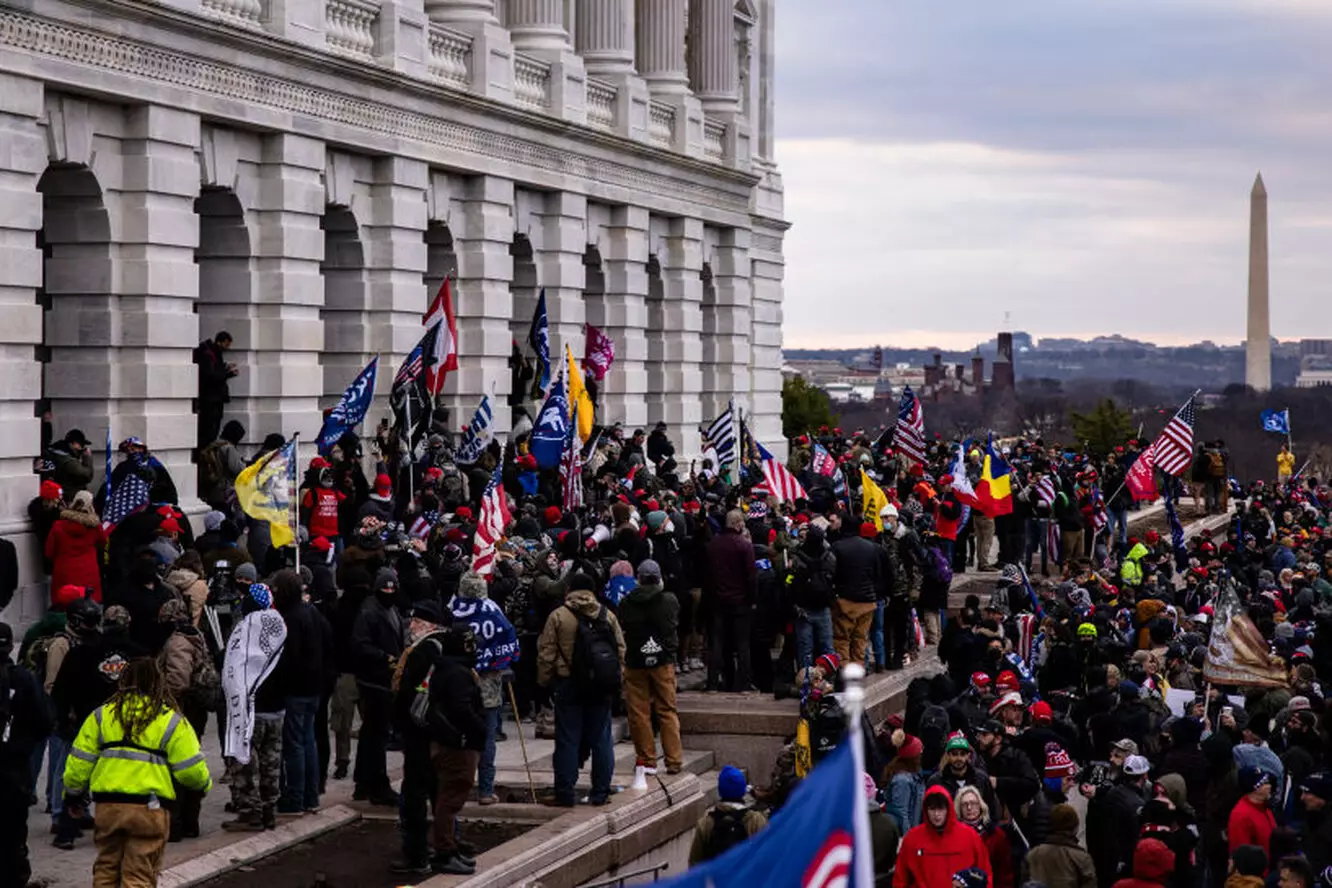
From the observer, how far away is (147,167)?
84.8ft

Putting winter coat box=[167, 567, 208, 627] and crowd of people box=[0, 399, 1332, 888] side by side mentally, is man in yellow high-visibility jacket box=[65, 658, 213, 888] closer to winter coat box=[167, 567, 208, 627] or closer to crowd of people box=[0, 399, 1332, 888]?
crowd of people box=[0, 399, 1332, 888]

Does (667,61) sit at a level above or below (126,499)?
above

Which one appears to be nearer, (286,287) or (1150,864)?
(1150,864)

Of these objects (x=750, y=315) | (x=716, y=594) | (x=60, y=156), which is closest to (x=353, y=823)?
(x=716, y=594)

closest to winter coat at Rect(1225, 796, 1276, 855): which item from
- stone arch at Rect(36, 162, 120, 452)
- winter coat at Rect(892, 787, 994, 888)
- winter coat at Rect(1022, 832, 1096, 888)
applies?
winter coat at Rect(1022, 832, 1096, 888)

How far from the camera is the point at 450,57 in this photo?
3516cm

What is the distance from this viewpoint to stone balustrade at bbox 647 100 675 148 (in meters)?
44.1

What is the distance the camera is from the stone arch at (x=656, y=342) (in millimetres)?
46031

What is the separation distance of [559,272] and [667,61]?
8.31 meters

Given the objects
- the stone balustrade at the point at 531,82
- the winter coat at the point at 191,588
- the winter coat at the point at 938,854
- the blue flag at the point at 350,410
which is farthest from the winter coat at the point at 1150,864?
the stone balustrade at the point at 531,82

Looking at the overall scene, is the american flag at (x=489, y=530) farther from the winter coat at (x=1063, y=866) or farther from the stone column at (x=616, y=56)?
the stone column at (x=616, y=56)

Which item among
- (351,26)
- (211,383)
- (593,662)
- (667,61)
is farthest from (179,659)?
(667,61)

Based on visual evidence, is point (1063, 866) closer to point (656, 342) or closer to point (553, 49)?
point (553, 49)

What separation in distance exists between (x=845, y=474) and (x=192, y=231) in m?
15.4
